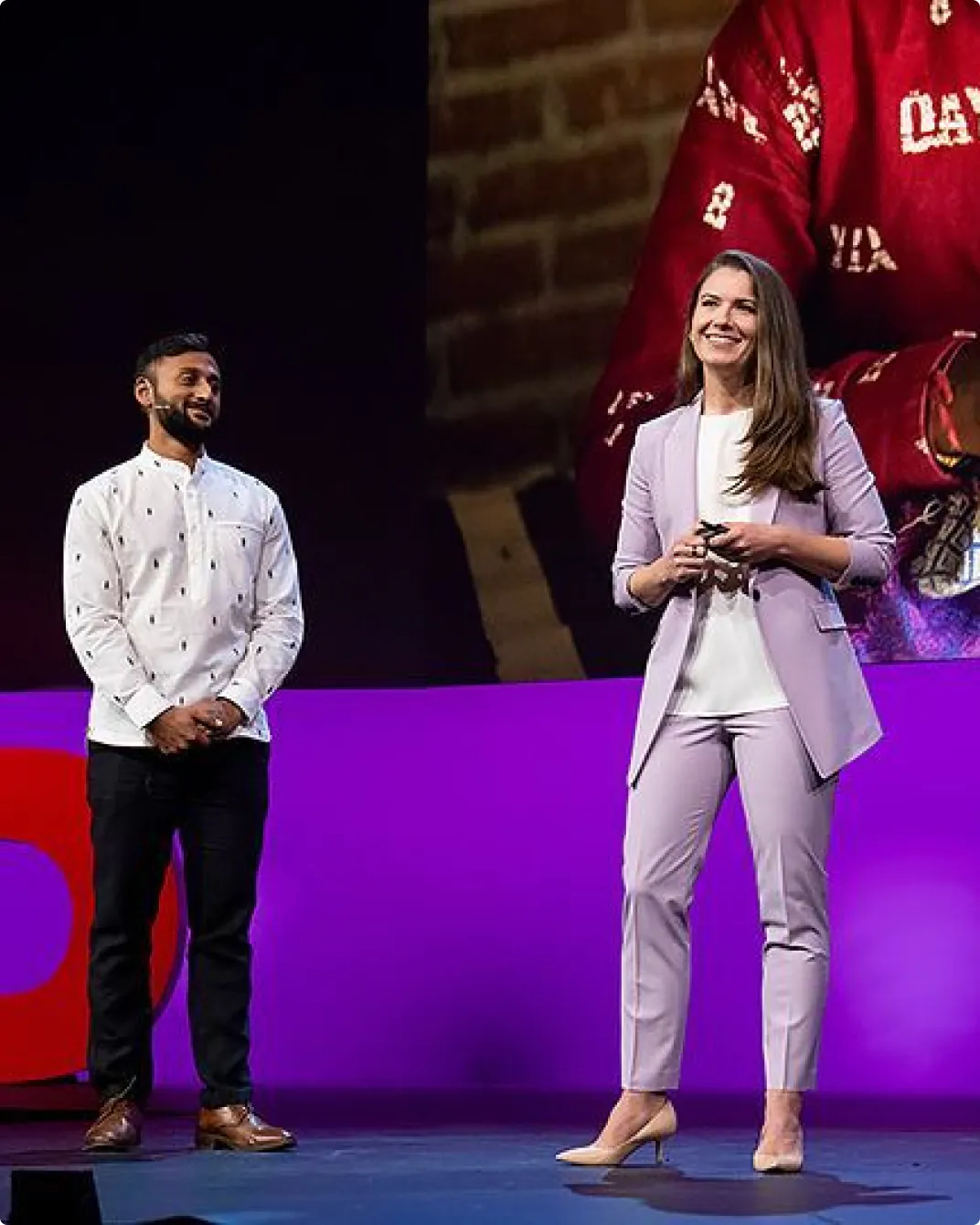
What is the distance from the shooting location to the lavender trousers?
3.25 metres

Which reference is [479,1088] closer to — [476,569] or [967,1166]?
[476,569]

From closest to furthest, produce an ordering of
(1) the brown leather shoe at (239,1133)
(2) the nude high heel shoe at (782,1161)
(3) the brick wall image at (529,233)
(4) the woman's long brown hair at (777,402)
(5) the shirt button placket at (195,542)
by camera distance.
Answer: (2) the nude high heel shoe at (782,1161), (4) the woman's long brown hair at (777,402), (1) the brown leather shoe at (239,1133), (5) the shirt button placket at (195,542), (3) the brick wall image at (529,233)

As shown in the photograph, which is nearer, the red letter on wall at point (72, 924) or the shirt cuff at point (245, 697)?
the shirt cuff at point (245, 697)

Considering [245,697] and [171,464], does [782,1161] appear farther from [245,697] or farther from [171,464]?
[171,464]

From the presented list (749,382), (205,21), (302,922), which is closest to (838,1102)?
(302,922)

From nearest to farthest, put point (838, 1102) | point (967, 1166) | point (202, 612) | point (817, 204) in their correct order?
point (967, 1166) < point (202, 612) < point (838, 1102) < point (817, 204)

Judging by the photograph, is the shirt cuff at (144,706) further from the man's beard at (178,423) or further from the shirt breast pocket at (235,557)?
the man's beard at (178,423)

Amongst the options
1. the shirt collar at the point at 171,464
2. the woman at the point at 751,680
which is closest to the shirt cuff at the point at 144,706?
the shirt collar at the point at 171,464

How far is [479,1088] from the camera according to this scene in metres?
5.02

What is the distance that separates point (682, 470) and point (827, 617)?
310 mm

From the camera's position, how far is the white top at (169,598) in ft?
12.6

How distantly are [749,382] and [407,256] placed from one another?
84.8 inches

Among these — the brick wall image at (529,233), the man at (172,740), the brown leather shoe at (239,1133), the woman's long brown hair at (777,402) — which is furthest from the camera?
the brick wall image at (529,233)

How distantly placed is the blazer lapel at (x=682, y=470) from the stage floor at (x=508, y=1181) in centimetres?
94
